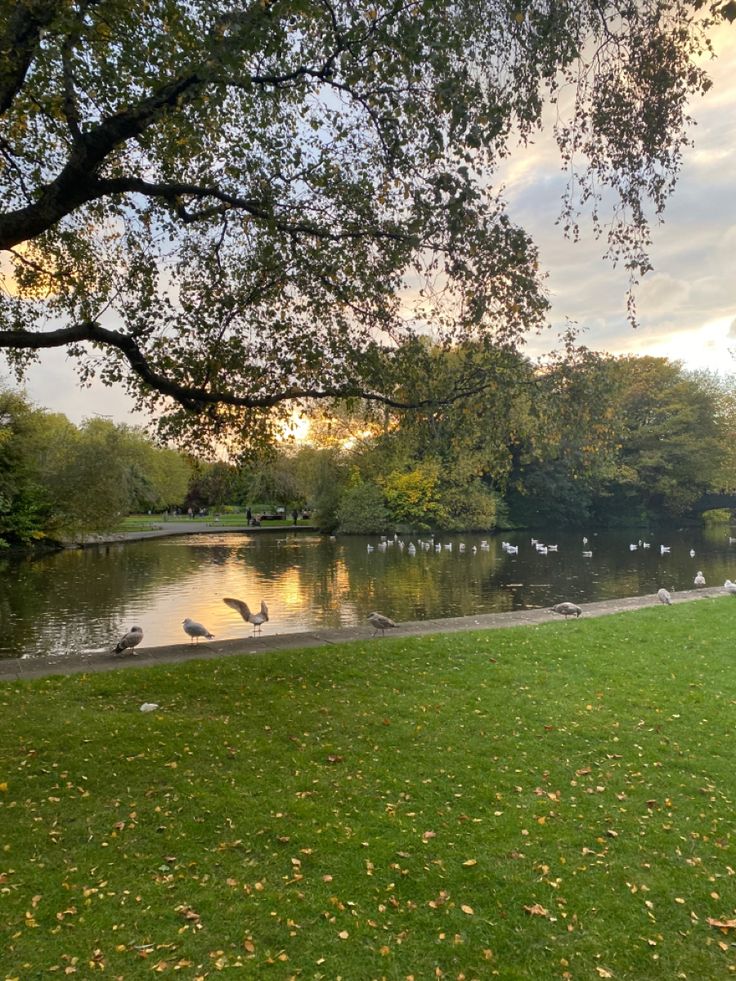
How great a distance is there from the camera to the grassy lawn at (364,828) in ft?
11.9

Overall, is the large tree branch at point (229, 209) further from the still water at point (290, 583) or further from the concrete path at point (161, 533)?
the concrete path at point (161, 533)

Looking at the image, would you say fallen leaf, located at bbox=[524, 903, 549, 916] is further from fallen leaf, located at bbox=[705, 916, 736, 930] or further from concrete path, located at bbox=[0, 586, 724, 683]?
concrete path, located at bbox=[0, 586, 724, 683]

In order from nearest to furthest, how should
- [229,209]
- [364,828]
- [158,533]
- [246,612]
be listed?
1. [364,828]
2. [229,209]
3. [246,612]
4. [158,533]

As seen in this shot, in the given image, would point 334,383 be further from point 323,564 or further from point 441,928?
point 323,564

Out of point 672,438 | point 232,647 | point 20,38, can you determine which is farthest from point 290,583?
point 672,438

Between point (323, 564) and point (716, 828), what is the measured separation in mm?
25508

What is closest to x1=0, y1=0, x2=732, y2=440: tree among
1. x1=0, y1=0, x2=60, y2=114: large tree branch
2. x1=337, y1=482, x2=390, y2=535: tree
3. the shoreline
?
x1=0, y1=0, x2=60, y2=114: large tree branch

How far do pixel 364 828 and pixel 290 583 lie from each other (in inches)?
742

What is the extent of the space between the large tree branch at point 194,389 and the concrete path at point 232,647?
376 cm

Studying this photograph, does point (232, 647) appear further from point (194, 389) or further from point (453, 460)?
point (453, 460)

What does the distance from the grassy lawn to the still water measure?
23.7 feet

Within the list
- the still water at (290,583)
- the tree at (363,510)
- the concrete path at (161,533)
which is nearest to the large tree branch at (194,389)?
the still water at (290,583)

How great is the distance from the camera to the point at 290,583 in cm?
2341

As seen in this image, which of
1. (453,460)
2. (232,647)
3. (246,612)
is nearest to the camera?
(232,647)
